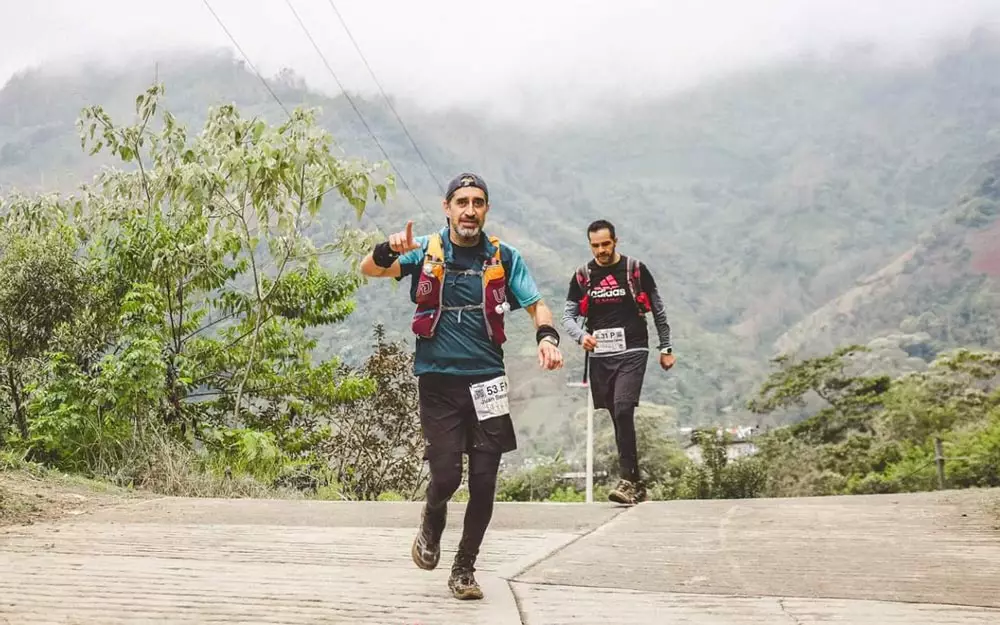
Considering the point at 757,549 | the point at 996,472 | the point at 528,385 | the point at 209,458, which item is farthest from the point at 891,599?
the point at 528,385

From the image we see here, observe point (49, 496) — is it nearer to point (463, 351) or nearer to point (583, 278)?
point (583, 278)

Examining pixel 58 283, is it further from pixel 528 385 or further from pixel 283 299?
pixel 528 385

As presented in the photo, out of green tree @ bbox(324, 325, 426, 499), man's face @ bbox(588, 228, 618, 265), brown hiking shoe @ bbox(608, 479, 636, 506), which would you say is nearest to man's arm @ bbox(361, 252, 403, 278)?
man's face @ bbox(588, 228, 618, 265)

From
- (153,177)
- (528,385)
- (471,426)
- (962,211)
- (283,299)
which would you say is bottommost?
(528,385)

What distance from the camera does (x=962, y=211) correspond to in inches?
5832

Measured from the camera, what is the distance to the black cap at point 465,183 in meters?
4.70

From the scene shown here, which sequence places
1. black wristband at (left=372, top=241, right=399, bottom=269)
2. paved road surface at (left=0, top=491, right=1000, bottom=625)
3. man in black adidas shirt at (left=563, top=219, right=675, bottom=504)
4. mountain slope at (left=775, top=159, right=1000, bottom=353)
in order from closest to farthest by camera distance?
paved road surface at (left=0, top=491, right=1000, bottom=625)
black wristband at (left=372, top=241, right=399, bottom=269)
man in black adidas shirt at (left=563, top=219, right=675, bottom=504)
mountain slope at (left=775, top=159, right=1000, bottom=353)

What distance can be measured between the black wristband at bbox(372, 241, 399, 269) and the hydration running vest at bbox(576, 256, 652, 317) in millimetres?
3710

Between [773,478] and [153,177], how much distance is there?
2903 centimetres

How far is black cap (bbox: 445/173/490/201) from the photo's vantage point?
470 centimetres

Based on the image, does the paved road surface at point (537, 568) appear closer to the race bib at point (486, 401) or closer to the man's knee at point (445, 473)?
the man's knee at point (445, 473)

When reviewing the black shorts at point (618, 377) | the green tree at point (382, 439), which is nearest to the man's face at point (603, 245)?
the black shorts at point (618, 377)

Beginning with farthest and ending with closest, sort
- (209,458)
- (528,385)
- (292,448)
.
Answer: (528,385) < (292,448) < (209,458)

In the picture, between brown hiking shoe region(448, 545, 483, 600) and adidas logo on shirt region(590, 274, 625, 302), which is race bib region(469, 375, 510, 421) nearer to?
brown hiking shoe region(448, 545, 483, 600)
